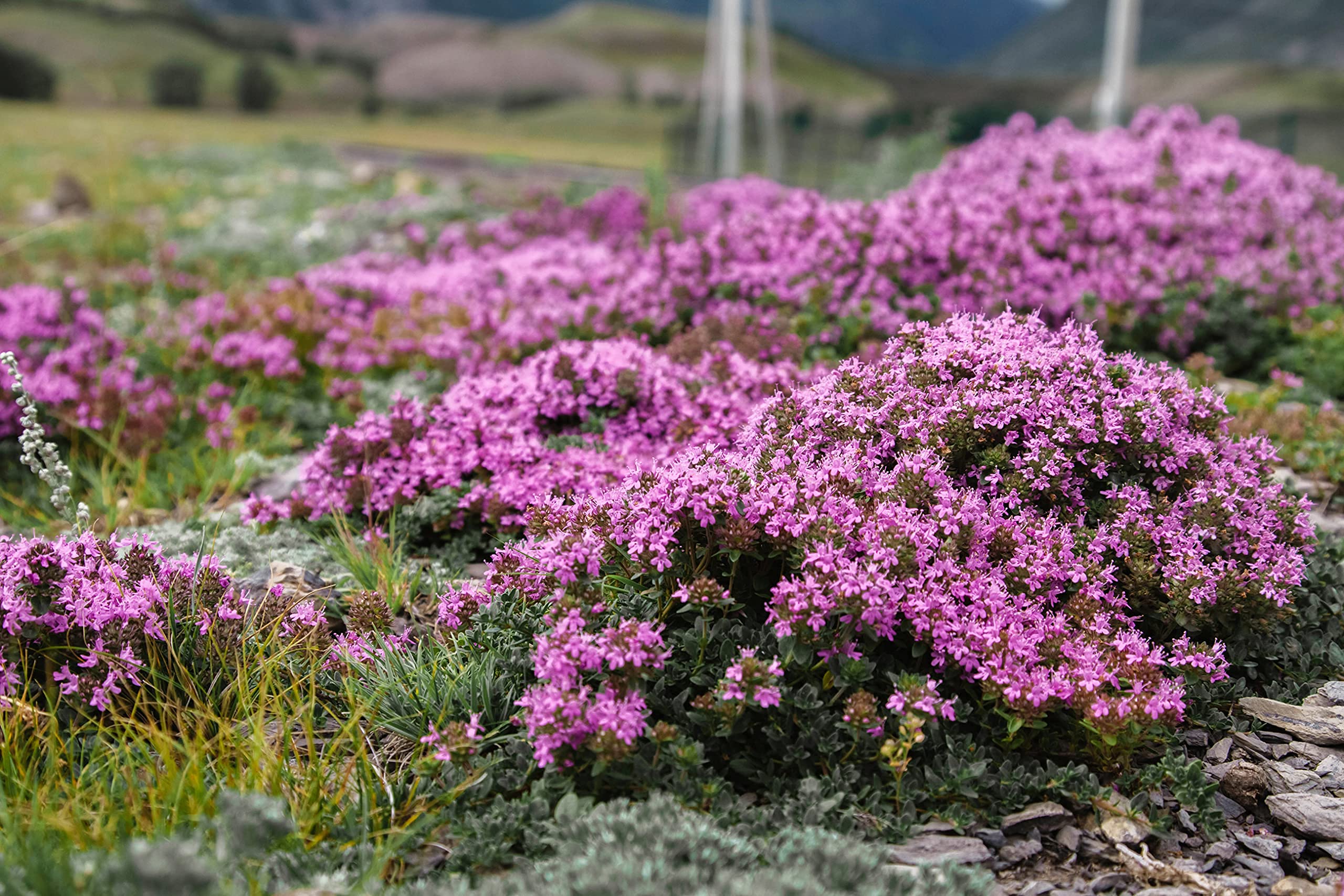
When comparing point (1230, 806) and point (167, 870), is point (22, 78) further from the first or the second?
point (1230, 806)

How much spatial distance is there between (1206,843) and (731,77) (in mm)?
16433

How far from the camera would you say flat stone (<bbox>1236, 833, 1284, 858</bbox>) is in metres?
3.06

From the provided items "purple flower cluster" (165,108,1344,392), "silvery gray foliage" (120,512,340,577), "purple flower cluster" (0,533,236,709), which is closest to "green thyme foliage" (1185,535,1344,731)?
"purple flower cluster" (165,108,1344,392)

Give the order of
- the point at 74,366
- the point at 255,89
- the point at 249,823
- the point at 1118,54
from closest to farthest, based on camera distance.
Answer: the point at 249,823
the point at 74,366
the point at 1118,54
the point at 255,89

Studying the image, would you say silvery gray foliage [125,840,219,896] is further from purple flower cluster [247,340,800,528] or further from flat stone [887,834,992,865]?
purple flower cluster [247,340,800,528]

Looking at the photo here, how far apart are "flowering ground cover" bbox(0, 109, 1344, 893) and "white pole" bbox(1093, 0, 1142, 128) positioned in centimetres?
1165

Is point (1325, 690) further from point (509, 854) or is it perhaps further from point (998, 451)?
point (509, 854)

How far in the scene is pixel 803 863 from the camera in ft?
8.30

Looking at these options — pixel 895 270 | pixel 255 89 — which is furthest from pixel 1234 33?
pixel 895 270

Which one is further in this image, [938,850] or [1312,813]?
[1312,813]

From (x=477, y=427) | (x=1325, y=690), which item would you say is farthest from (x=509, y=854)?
(x=1325, y=690)

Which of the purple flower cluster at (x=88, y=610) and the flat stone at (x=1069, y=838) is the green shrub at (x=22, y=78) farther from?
the flat stone at (x=1069, y=838)

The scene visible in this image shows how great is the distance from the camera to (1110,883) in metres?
2.89

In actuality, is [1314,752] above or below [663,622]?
below
